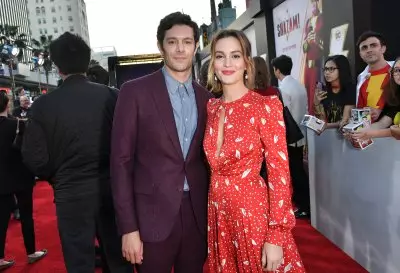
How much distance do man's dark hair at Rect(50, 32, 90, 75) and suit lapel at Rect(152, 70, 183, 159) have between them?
0.81m

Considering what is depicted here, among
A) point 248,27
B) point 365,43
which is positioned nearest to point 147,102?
point 365,43

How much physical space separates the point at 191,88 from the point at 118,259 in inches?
50.1

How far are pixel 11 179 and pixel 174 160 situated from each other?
2453 mm

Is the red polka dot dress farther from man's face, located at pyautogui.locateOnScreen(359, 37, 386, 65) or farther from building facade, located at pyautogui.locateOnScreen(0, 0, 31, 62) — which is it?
building facade, located at pyautogui.locateOnScreen(0, 0, 31, 62)

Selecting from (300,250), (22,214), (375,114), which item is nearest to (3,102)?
(22,214)

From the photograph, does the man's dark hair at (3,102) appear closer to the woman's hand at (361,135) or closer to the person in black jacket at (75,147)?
the person in black jacket at (75,147)

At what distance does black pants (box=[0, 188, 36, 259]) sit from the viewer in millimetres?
3600

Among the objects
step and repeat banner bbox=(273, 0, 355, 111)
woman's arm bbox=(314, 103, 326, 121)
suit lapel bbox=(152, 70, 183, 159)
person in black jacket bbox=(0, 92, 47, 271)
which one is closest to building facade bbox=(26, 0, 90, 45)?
step and repeat banner bbox=(273, 0, 355, 111)

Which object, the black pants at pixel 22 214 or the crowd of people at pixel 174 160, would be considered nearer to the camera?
the crowd of people at pixel 174 160

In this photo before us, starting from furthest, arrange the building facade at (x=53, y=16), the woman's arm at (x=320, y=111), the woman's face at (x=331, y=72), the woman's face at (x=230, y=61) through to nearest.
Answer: the building facade at (x=53, y=16) → the woman's arm at (x=320, y=111) → the woman's face at (x=331, y=72) → the woman's face at (x=230, y=61)

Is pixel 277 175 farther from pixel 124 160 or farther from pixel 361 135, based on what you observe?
pixel 361 135

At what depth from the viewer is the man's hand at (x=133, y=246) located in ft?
5.54

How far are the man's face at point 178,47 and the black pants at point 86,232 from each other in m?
1.02

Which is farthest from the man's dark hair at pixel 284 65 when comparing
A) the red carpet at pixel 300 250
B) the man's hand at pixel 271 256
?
the man's hand at pixel 271 256
